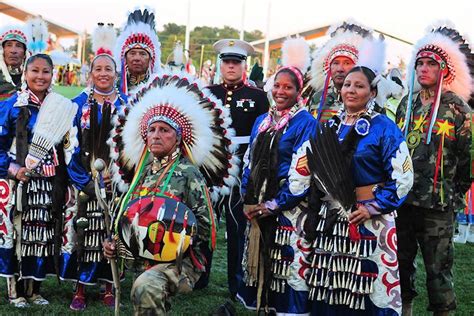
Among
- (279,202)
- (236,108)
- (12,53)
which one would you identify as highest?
(12,53)

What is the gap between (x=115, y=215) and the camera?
3.94 meters

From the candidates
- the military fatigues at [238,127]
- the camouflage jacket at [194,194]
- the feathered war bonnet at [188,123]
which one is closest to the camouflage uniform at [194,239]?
the camouflage jacket at [194,194]

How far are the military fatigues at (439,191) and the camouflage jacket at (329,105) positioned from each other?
2.19ft

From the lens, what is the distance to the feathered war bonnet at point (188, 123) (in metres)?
3.87

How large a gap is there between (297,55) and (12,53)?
2.62m

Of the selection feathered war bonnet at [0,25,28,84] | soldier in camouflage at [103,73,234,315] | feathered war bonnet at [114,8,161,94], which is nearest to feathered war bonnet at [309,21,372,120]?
soldier in camouflage at [103,73,234,315]

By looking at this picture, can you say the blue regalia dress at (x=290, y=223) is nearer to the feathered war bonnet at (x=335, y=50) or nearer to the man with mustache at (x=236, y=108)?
the feathered war bonnet at (x=335, y=50)

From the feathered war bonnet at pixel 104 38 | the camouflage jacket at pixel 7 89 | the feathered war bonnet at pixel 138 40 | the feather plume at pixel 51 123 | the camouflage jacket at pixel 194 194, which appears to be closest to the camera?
the camouflage jacket at pixel 194 194

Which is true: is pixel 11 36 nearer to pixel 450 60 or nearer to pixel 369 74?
pixel 369 74

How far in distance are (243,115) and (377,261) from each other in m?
2.23

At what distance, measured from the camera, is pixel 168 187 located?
12.3ft

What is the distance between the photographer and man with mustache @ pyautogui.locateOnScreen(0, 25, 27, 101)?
17.7 ft

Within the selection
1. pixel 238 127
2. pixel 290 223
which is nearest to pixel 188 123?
pixel 290 223

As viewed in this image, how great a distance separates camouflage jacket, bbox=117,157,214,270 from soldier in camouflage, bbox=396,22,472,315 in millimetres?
1702
